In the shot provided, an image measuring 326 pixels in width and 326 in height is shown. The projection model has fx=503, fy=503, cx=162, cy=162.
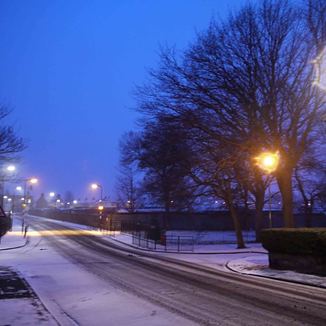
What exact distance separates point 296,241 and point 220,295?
22.9 ft

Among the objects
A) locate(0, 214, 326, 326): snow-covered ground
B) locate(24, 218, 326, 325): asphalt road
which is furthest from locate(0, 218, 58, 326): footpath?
locate(24, 218, 326, 325): asphalt road

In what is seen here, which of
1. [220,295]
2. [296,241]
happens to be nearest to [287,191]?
[296,241]

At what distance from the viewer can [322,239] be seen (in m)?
18.9

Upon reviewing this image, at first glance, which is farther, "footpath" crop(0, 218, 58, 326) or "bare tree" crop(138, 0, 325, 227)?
"bare tree" crop(138, 0, 325, 227)

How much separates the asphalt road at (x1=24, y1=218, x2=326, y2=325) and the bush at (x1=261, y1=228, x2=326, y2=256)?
7.51 ft

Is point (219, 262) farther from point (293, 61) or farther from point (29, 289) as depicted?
point (29, 289)

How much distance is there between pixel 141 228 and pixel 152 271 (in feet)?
93.6

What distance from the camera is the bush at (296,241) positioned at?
752 inches

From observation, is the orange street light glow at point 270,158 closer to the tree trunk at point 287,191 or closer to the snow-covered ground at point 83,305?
the tree trunk at point 287,191

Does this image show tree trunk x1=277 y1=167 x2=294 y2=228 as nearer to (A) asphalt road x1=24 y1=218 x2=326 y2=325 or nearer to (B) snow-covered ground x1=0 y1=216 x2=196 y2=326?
(A) asphalt road x1=24 y1=218 x2=326 y2=325

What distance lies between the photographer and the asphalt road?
11.1m

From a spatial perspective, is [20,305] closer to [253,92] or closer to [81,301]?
[81,301]

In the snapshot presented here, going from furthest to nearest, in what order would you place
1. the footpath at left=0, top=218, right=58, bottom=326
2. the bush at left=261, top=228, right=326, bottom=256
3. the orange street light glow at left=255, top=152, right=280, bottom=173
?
1. the orange street light glow at left=255, top=152, right=280, bottom=173
2. the bush at left=261, top=228, right=326, bottom=256
3. the footpath at left=0, top=218, right=58, bottom=326

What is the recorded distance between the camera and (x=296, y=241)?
20391 mm
